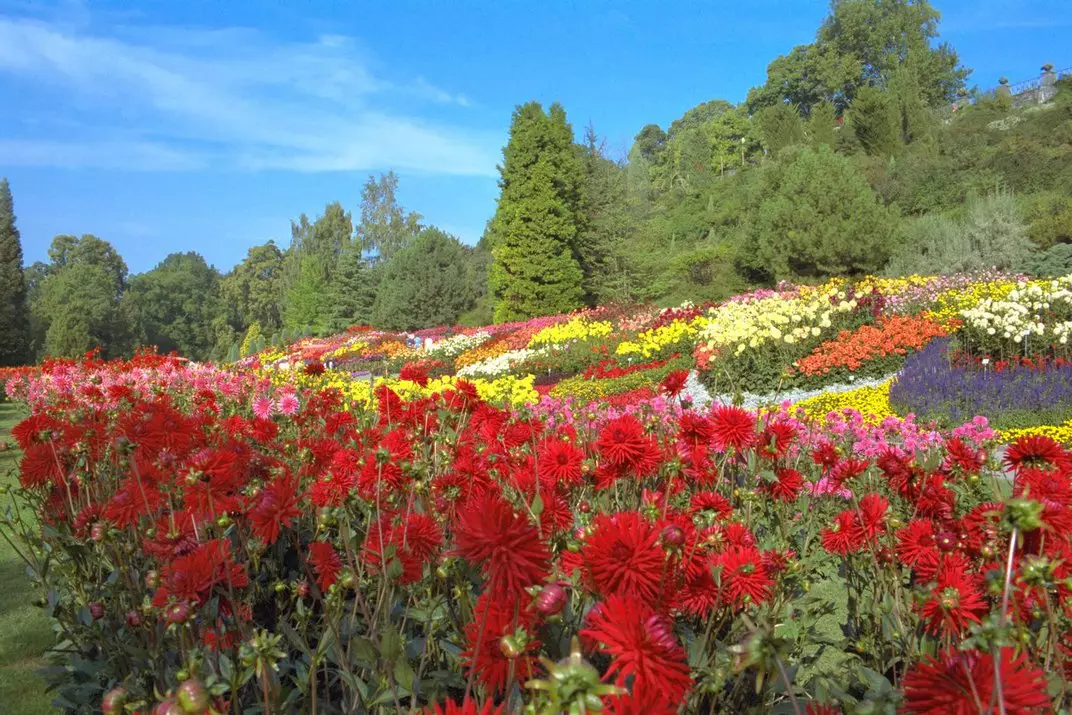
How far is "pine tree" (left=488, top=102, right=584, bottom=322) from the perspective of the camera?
22766 millimetres

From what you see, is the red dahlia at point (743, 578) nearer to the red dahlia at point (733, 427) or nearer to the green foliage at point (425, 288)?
the red dahlia at point (733, 427)

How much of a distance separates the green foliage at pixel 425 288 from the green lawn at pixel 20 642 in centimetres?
2543

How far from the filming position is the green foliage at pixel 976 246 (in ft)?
57.1

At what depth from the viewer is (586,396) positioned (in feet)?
31.2

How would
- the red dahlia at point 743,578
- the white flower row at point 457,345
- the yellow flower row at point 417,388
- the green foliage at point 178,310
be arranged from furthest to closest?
1. the green foliage at point 178,310
2. the white flower row at point 457,345
3. the yellow flower row at point 417,388
4. the red dahlia at point 743,578

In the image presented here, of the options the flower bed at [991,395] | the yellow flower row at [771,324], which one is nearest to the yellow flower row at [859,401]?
the flower bed at [991,395]

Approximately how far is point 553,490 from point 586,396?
298 inches

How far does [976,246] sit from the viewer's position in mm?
18172

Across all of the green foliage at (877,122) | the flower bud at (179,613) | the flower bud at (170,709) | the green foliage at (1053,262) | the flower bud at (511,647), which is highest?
the green foliage at (877,122)

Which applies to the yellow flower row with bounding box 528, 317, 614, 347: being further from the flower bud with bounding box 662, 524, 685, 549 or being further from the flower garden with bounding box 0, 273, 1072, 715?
the flower bud with bounding box 662, 524, 685, 549

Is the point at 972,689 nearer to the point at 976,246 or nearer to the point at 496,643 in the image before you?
the point at 496,643

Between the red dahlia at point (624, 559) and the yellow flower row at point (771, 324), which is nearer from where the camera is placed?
the red dahlia at point (624, 559)

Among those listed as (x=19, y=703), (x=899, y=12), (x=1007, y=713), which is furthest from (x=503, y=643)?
(x=899, y=12)

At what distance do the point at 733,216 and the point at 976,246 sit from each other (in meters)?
15.1
